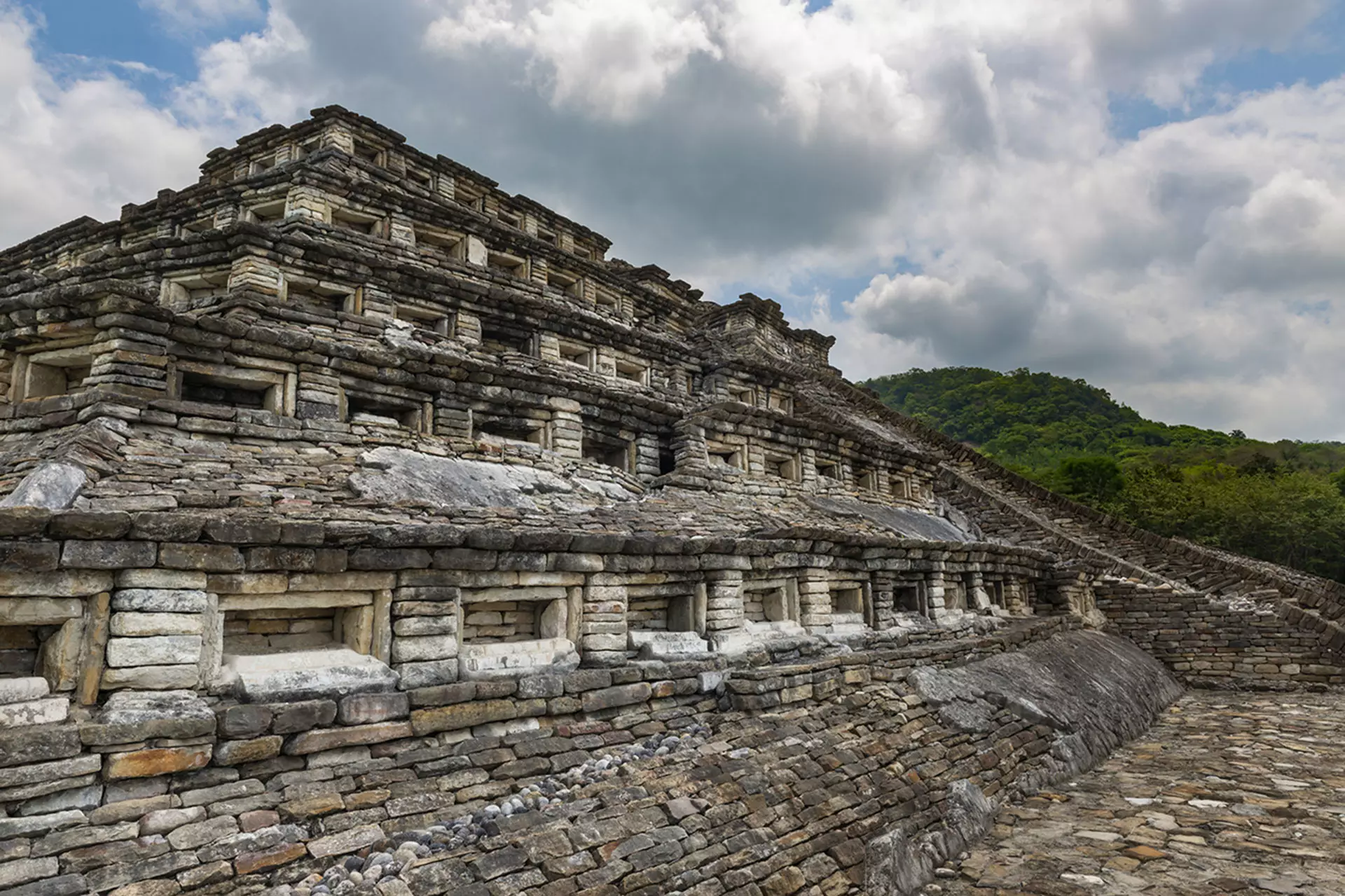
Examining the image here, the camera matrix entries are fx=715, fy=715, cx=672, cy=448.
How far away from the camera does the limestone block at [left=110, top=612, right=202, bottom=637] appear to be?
4402mm

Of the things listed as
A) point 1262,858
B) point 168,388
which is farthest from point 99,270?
point 1262,858

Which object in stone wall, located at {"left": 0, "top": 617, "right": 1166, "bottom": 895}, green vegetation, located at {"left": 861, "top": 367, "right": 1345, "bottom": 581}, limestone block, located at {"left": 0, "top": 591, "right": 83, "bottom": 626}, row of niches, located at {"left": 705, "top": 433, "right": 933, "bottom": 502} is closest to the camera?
stone wall, located at {"left": 0, "top": 617, "right": 1166, "bottom": 895}

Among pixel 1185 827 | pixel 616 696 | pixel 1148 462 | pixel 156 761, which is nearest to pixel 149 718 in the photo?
pixel 156 761

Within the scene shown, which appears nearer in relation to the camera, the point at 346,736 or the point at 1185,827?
the point at 346,736

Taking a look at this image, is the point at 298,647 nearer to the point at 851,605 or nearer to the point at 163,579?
the point at 163,579

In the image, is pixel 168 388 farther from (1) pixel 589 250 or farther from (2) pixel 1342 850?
(1) pixel 589 250

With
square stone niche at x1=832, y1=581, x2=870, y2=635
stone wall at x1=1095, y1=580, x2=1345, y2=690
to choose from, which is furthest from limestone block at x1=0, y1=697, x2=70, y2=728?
stone wall at x1=1095, y1=580, x2=1345, y2=690

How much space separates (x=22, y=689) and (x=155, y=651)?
63 cm

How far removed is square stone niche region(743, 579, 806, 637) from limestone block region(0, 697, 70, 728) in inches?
247

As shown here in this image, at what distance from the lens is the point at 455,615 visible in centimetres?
590

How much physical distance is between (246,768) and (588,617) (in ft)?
9.94

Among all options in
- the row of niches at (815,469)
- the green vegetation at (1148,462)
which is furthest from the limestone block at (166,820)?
the green vegetation at (1148,462)

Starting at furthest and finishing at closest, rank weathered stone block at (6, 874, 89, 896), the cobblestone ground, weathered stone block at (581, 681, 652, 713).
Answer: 1. the cobblestone ground
2. weathered stone block at (581, 681, 652, 713)
3. weathered stone block at (6, 874, 89, 896)

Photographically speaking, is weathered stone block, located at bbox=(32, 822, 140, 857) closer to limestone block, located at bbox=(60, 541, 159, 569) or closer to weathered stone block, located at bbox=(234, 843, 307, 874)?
weathered stone block, located at bbox=(234, 843, 307, 874)
